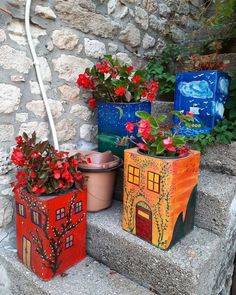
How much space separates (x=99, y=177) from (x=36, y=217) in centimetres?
38

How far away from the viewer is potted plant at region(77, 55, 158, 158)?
1.51 m

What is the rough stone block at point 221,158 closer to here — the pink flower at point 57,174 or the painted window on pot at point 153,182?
the painted window on pot at point 153,182

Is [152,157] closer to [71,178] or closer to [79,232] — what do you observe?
[71,178]

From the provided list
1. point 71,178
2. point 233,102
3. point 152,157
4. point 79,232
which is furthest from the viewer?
point 233,102

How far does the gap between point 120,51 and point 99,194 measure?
1.09 metres

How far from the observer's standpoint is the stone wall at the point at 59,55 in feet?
4.31

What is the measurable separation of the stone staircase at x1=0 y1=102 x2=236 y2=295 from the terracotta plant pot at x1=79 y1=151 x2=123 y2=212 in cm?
6

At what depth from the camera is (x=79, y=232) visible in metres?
1.28

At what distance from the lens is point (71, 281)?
3.84 feet

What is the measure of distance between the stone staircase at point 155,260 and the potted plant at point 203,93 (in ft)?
0.57

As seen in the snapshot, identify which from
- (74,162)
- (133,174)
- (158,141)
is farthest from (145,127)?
(74,162)

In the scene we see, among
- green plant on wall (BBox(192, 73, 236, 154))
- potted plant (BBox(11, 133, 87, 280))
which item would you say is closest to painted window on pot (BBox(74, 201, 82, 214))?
potted plant (BBox(11, 133, 87, 280))

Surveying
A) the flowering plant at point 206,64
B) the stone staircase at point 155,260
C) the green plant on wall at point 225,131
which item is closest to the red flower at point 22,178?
the stone staircase at point 155,260

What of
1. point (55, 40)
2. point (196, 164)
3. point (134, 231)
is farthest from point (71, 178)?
point (55, 40)
